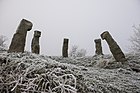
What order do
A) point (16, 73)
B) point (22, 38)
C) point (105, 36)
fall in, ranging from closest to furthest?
point (16, 73) < point (22, 38) < point (105, 36)

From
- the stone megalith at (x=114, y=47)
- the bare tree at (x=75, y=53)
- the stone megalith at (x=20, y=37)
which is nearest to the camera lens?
the stone megalith at (x=20, y=37)

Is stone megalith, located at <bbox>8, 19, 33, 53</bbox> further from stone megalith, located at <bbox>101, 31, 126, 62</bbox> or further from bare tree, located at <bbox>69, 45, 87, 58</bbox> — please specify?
bare tree, located at <bbox>69, 45, 87, 58</bbox>

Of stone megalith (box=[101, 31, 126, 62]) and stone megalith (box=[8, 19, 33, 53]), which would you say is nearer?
stone megalith (box=[8, 19, 33, 53])

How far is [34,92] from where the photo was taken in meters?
0.73

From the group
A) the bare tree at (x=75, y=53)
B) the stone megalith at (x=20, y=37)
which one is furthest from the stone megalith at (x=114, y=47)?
the bare tree at (x=75, y=53)

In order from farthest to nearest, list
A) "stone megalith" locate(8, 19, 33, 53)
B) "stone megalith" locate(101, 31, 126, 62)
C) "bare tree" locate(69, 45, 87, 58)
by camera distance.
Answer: "bare tree" locate(69, 45, 87, 58), "stone megalith" locate(101, 31, 126, 62), "stone megalith" locate(8, 19, 33, 53)

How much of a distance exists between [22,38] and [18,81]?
753mm

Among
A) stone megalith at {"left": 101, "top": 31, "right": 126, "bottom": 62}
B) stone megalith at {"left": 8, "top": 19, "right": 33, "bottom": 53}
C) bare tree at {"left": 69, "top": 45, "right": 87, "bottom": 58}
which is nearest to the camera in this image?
stone megalith at {"left": 8, "top": 19, "right": 33, "bottom": 53}

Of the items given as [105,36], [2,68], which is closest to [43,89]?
[2,68]

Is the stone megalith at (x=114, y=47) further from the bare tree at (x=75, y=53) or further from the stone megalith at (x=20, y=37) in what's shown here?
the bare tree at (x=75, y=53)

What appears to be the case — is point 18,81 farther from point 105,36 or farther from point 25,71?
point 105,36

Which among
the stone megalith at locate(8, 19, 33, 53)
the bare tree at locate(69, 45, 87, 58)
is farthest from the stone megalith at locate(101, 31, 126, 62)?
the bare tree at locate(69, 45, 87, 58)

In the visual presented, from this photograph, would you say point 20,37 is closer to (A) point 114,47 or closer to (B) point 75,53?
(A) point 114,47

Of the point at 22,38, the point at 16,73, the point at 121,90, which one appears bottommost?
the point at 121,90
